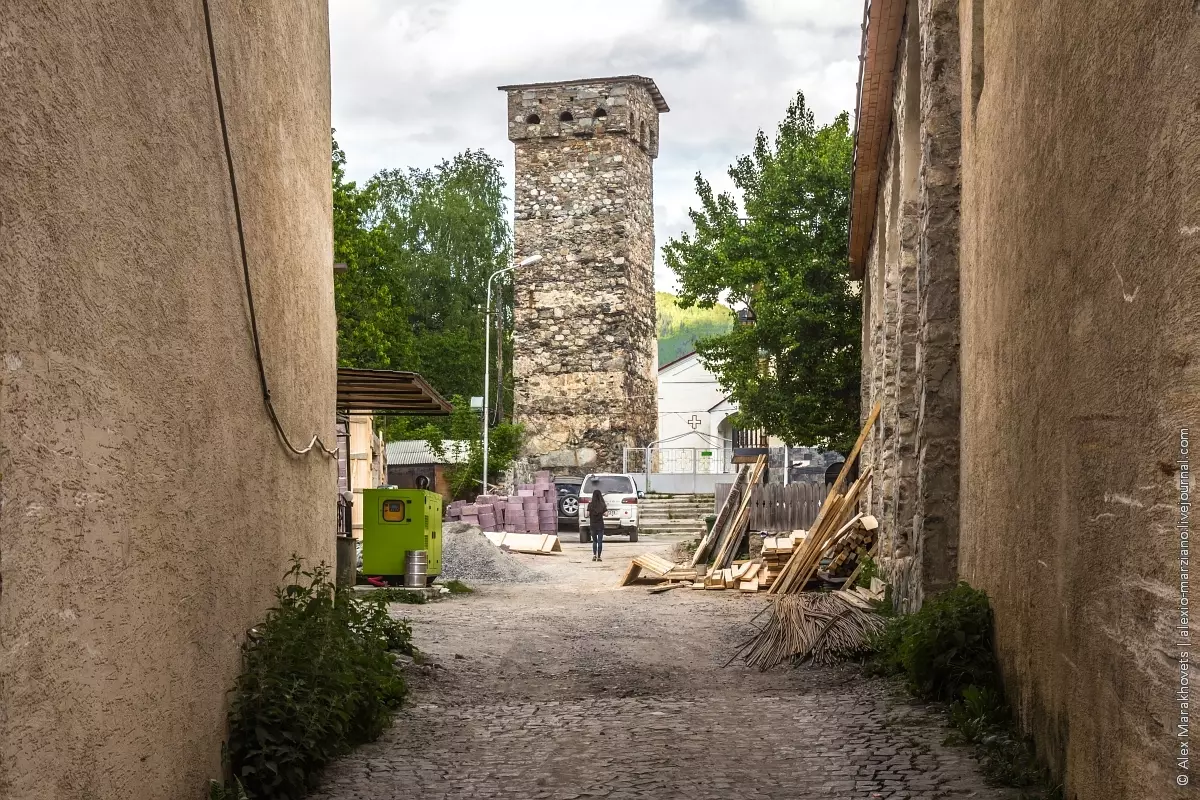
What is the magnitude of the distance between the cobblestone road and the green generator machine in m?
4.18

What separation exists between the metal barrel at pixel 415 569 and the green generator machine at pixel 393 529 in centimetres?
6

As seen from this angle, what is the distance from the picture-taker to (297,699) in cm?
637

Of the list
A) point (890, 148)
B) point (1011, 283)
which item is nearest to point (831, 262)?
point (890, 148)

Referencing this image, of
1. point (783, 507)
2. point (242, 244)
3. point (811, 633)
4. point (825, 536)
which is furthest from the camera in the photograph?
point (783, 507)

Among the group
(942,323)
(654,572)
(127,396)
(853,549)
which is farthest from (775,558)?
(127,396)

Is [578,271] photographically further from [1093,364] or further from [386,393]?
[1093,364]

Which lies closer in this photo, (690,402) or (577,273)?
(577,273)

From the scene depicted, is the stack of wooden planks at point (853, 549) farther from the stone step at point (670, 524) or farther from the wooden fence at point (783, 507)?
the stone step at point (670, 524)

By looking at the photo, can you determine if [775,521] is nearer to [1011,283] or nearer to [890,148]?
[890,148]

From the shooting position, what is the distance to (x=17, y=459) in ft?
11.7

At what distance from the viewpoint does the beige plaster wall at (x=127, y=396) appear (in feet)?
11.8

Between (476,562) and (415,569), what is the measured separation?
15.2 feet

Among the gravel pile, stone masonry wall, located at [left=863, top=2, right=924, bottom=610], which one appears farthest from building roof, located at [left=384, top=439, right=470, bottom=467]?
stone masonry wall, located at [left=863, top=2, right=924, bottom=610]

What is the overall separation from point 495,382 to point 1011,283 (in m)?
45.9
